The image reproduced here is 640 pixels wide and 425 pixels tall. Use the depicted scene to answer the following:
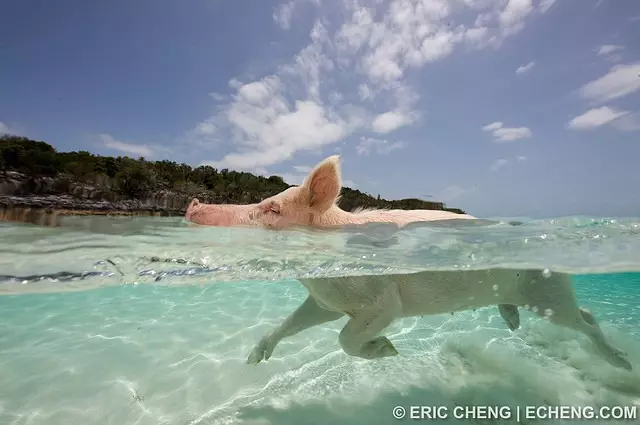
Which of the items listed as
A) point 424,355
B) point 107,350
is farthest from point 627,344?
point 107,350

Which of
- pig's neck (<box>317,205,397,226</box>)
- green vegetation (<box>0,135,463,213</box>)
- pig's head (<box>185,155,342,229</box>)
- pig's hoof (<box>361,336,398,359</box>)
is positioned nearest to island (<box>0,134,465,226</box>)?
green vegetation (<box>0,135,463,213</box>)

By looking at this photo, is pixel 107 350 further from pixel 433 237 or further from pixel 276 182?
pixel 433 237

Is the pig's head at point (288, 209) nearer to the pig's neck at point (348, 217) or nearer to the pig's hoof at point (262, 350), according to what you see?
the pig's neck at point (348, 217)

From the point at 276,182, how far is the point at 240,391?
15.1 feet

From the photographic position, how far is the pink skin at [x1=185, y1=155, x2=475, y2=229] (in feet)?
12.3

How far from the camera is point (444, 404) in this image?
4086mm

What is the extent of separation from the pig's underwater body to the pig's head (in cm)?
1

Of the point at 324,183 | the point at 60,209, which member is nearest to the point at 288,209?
the point at 324,183

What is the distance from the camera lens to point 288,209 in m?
4.04

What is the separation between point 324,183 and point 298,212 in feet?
1.83

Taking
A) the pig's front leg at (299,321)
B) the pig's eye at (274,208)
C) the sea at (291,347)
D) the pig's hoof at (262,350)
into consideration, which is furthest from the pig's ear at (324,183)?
the pig's hoof at (262,350)

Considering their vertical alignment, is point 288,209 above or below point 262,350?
above

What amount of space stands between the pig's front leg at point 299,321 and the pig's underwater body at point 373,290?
0.04 feet

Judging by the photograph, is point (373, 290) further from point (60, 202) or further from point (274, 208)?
point (60, 202)
